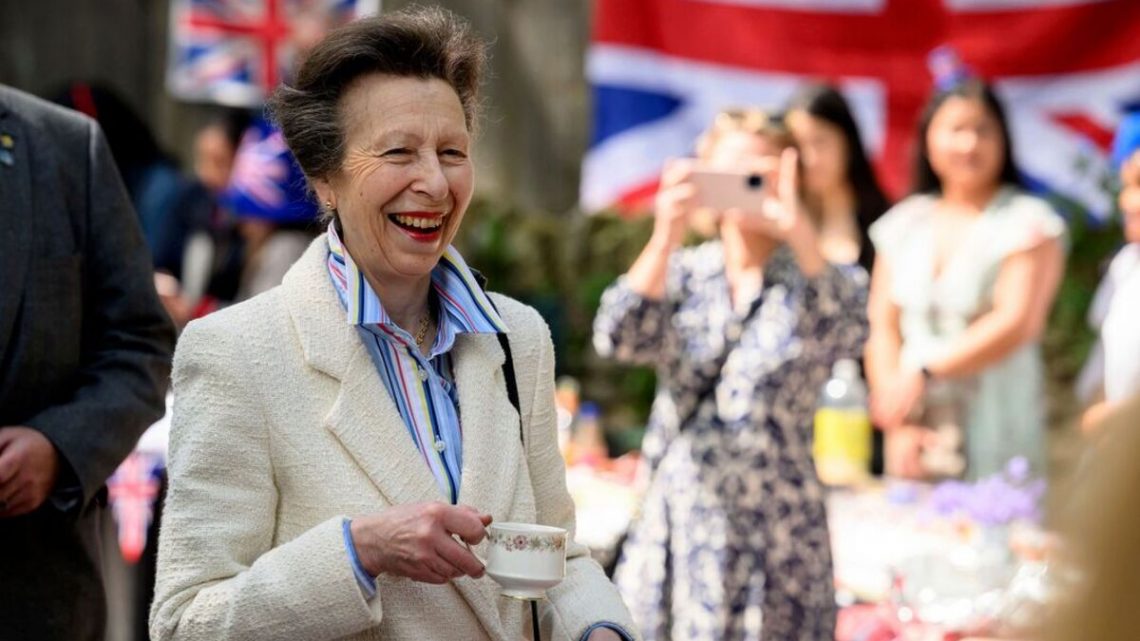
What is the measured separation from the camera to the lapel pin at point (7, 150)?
317 centimetres

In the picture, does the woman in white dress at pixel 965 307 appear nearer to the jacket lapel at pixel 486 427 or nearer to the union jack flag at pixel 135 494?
the union jack flag at pixel 135 494

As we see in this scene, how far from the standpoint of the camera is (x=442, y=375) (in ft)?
8.45

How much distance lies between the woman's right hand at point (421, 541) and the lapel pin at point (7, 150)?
135cm

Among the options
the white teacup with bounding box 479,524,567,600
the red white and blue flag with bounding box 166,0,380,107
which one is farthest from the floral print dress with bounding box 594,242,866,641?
the red white and blue flag with bounding box 166,0,380,107

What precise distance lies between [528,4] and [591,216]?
114cm

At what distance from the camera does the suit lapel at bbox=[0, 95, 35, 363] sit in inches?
122

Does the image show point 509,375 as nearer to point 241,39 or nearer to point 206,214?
point 206,214

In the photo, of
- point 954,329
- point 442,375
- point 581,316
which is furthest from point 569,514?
point 581,316

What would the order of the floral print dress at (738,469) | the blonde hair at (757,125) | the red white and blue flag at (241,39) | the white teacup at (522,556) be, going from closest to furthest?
the white teacup at (522,556) → the floral print dress at (738,469) → the blonde hair at (757,125) → the red white and blue flag at (241,39)

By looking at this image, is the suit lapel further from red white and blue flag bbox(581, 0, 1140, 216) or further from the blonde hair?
red white and blue flag bbox(581, 0, 1140, 216)

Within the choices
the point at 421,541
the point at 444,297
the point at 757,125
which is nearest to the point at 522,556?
the point at 421,541

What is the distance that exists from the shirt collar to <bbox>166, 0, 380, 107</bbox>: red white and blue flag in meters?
6.09

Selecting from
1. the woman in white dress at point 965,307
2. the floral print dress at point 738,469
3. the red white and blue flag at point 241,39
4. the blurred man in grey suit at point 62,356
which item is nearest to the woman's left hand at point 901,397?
the woman in white dress at point 965,307

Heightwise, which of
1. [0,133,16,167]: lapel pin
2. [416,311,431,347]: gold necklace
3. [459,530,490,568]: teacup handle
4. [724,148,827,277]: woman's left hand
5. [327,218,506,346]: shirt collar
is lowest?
[459,530,490,568]: teacup handle
